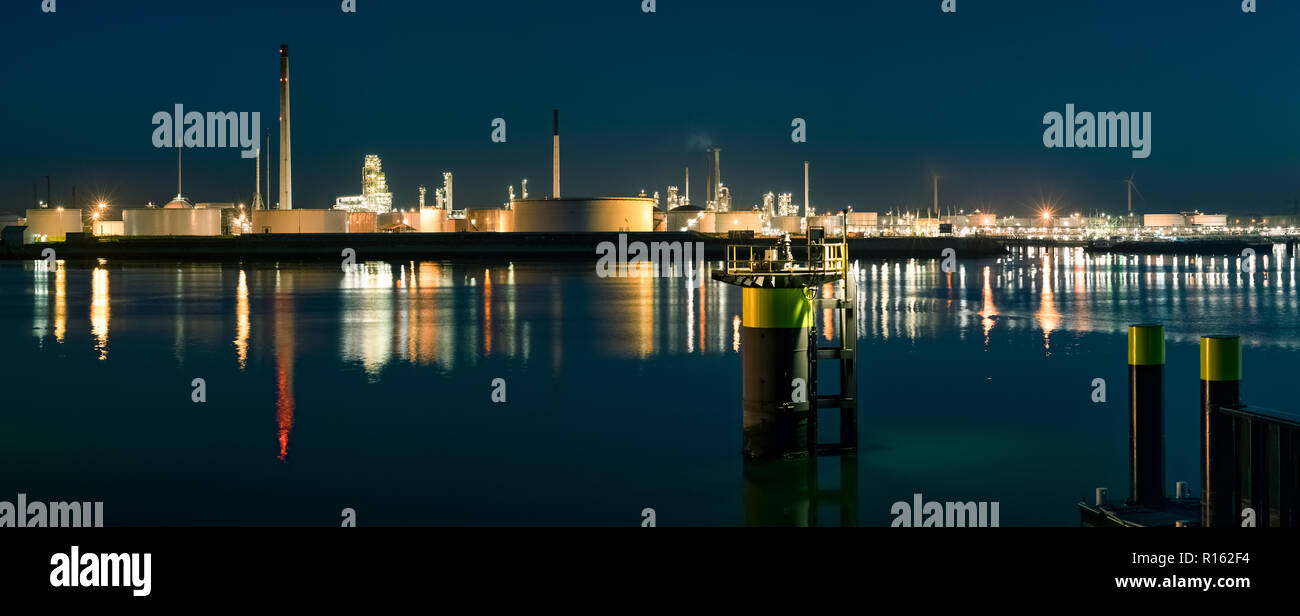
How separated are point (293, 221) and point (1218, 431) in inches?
4695

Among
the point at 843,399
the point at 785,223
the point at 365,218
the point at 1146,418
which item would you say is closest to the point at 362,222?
the point at 365,218

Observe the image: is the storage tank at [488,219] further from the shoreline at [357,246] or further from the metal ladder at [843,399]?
the metal ladder at [843,399]

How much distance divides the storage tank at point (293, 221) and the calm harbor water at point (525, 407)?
66.5m

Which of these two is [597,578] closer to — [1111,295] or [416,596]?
[416,596]

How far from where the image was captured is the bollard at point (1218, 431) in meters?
10.4

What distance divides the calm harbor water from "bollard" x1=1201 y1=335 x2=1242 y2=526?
14.0ft

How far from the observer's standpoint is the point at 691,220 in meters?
139

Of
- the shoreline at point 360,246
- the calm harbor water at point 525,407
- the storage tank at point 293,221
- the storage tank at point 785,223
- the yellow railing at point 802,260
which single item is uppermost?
the storage tank at point 785,223

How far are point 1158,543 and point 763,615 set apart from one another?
3.41 m

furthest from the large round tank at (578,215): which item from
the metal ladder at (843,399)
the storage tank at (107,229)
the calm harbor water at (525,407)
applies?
the metal ladder at (843,399)

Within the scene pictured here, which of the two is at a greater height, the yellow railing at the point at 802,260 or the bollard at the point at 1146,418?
the yellow railing at the point at 802,260

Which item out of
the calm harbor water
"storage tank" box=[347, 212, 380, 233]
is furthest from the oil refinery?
the calm harbor water

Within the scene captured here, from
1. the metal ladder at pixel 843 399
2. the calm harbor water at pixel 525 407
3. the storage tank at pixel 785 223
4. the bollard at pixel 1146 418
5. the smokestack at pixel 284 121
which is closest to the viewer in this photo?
the bollard at pixel 1146 418

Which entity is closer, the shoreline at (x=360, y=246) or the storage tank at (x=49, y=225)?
the shoreline at (x=360, y=246)
